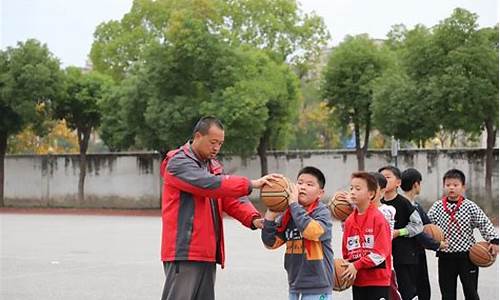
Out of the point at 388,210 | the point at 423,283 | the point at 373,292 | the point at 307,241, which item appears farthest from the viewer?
the point at 423,283

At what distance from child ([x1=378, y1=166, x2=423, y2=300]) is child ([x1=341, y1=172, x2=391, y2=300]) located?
1.04m

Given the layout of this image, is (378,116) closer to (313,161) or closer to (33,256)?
(313,161)

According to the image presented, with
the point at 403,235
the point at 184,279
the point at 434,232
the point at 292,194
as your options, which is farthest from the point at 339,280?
the point at 434,232

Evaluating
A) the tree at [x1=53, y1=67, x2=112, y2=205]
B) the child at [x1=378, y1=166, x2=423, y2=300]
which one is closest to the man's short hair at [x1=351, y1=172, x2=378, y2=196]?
the child at [x1=378, y1=166, x2=423, y2=300]

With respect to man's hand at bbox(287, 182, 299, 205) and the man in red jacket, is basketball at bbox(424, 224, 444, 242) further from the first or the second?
the man in red jacket

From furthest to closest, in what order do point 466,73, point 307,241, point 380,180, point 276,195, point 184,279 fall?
point 466,73
point 380,180
point 307,241
point 184,279
point 276,195

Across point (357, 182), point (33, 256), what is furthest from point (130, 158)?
point (357, 182)

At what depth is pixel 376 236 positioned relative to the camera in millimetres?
5742

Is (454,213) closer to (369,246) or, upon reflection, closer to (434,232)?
(434,232)

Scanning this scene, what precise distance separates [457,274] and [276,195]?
305 cm

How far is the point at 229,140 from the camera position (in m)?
26.8

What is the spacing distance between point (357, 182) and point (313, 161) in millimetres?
24188

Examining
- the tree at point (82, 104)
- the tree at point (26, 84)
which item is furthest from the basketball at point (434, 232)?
the tree at point (26, 84)

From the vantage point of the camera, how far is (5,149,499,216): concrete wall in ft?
88.7
